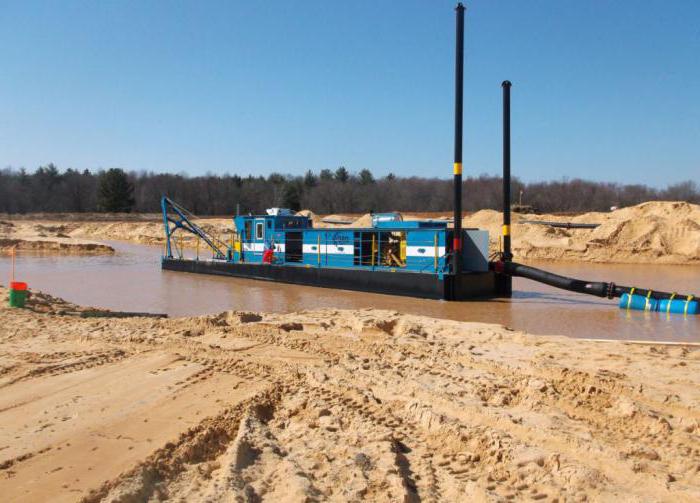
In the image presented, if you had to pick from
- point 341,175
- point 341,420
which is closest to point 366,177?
point 341,175

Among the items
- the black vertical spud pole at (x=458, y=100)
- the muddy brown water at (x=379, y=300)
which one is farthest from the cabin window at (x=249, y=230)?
the black vertical spud pole at (x=458, y=100)

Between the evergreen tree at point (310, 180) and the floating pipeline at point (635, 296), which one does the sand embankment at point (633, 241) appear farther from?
the evergreen tree at point (310, 180)

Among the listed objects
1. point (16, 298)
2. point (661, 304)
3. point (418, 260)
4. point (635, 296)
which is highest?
point (418, 260)

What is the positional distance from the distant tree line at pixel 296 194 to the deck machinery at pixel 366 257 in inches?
2231

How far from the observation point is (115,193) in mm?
79312

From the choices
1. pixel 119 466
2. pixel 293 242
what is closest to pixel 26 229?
pixel 293 242

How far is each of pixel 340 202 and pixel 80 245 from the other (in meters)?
51.2

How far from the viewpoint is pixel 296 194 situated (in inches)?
3506

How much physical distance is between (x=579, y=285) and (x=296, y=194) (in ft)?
244

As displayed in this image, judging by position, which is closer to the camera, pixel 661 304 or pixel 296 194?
pixel 661 304

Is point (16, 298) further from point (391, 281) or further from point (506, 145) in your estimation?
point (506, 145)

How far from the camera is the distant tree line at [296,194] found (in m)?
84.8

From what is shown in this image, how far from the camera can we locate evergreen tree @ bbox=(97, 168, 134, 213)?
78.8m

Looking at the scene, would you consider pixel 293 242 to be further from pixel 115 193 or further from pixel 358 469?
pixel 115 193
